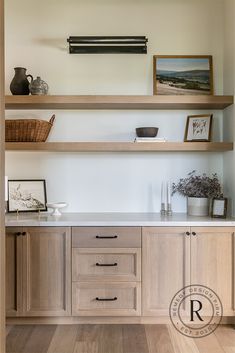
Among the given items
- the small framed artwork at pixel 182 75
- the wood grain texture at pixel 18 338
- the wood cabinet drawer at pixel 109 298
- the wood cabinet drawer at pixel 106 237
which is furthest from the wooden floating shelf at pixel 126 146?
the wood grain texture at pixel 18 338

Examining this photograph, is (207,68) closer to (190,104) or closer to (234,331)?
(190,104)

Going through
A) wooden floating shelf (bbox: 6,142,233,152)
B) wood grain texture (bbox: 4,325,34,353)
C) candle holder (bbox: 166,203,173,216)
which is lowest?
wood grain texture (bbox: 4,325,34,353)

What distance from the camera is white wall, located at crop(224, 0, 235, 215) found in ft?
9.29

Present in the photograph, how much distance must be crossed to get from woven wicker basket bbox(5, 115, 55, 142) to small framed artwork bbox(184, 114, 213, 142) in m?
1.28

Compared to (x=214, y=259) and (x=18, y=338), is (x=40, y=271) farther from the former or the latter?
(x=214, y=259)

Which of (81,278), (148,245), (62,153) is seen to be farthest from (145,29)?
(81,278)

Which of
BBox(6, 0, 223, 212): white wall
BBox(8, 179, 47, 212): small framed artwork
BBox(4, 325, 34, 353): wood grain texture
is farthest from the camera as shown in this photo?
BBox(6, 0, 223, 212): white wall

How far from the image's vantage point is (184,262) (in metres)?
2.59

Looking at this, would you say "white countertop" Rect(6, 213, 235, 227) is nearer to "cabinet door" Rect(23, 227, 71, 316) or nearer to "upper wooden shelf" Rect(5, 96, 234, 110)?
"cabinet door" Rect(23, 227, 71, 316)

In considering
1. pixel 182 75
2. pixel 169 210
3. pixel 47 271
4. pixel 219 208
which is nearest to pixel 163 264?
pixel 169 210

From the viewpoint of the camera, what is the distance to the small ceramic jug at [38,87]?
2848 millimetres

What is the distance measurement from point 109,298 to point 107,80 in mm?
1916

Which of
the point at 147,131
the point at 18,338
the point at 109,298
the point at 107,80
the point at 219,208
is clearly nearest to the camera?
the point at 18,338

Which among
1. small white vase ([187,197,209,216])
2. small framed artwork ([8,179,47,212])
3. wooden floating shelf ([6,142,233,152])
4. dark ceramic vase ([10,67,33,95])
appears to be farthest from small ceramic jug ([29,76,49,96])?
small white vase ([187,197,209,216])
